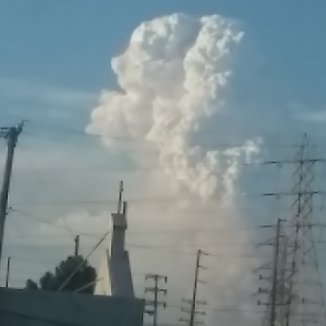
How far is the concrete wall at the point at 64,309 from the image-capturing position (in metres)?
59.8

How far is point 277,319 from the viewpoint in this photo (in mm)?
89438

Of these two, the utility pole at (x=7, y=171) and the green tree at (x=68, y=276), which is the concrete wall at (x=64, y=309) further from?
the green tree at (x=68, y=276)

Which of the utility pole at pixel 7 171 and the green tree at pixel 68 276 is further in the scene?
the green tree at pixel 68 276

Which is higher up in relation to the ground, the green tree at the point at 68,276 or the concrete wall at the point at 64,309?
the green tree at the point at 68,276

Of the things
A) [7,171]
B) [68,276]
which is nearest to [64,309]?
[7,171]

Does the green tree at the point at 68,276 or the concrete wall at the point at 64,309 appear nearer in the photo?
the concrete wall at the point at 64,309

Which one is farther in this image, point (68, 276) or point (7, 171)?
point (68, 276)

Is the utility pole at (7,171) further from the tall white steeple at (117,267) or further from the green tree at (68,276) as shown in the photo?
the green tree at (68,276)

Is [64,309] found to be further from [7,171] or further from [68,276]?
[68,276]

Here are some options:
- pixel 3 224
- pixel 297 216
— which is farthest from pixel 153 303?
pixel 3 224

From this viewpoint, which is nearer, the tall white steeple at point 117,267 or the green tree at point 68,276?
the tall white steeple at point 117,267

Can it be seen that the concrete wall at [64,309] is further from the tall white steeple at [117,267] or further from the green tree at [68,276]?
the green tree at [68,276]

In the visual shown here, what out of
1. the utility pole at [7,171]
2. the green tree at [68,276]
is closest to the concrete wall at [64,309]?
the utility pole at [7,171]

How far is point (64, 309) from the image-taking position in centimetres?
6050
